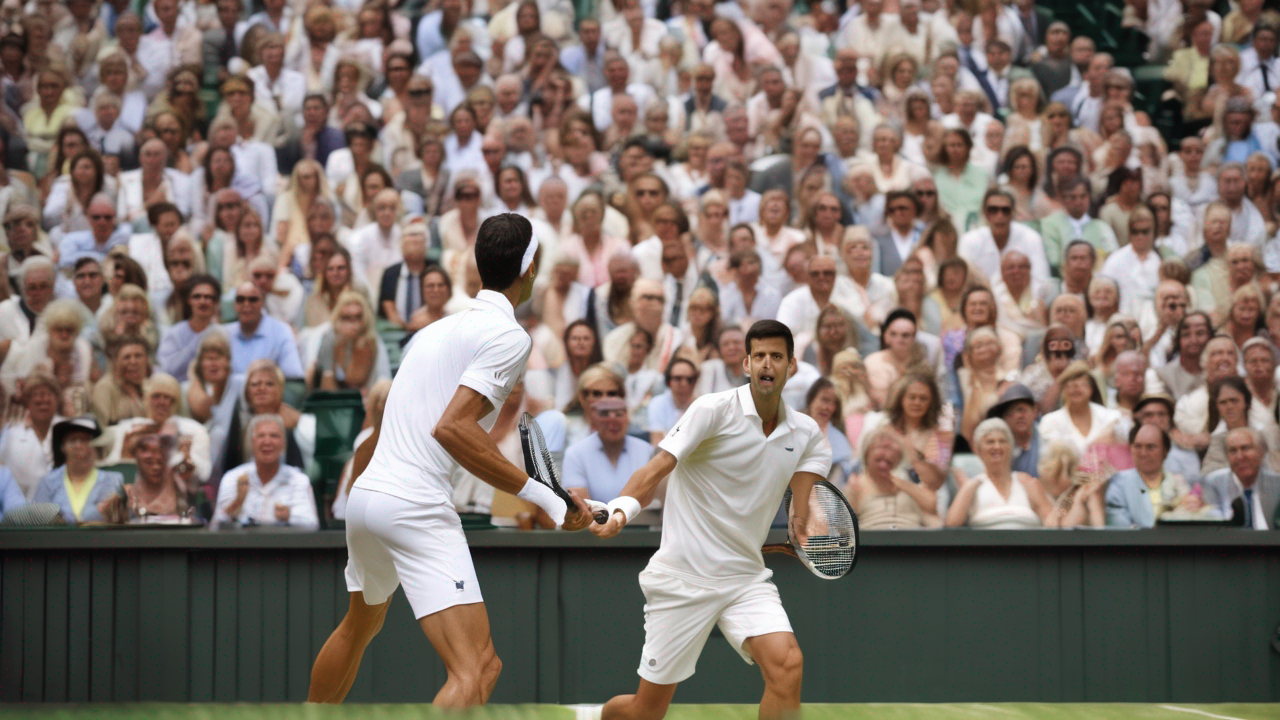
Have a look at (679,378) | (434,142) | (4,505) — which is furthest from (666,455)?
(434,142)

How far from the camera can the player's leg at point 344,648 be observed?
4184 millimetres

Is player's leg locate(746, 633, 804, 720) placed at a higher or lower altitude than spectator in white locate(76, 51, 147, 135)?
lower

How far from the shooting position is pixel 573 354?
7.76 metres

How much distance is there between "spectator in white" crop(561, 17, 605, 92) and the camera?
34.2 feet

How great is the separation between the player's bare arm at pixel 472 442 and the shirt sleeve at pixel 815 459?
1.34m

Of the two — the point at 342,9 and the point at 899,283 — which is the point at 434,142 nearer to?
the point at 342,9

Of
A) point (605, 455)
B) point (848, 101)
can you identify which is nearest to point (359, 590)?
point (605, 455)

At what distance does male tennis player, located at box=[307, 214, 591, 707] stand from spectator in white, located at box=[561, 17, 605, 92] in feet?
21.6

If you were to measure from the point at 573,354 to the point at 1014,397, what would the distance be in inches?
96.1

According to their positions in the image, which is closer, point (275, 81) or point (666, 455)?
point (666, 455)

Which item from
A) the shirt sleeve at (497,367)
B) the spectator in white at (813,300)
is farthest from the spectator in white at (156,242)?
the shirt sleeve at (497,367)

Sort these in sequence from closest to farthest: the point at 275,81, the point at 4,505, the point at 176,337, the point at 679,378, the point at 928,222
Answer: the point at 4,505 → the point at 679,378 → the point at 176,337 → the point at 928,222 → the point at 275,81

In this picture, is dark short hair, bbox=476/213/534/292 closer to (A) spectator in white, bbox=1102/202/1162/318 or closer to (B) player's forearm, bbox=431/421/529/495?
(B) player's forearm, bbox=431/421/529/495

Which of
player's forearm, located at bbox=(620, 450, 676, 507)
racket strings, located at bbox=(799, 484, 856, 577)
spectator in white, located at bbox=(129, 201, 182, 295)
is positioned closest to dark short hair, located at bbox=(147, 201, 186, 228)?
spectator in white, located at bbox=(129, 201, 182, 295)
